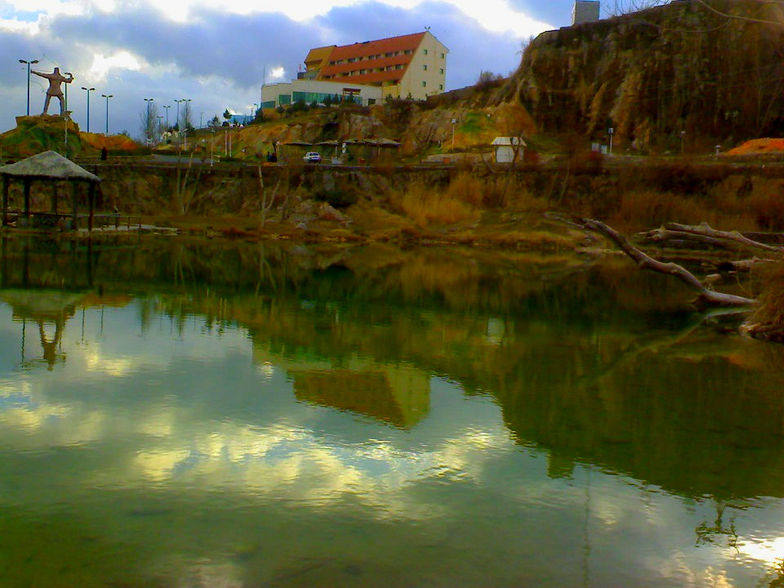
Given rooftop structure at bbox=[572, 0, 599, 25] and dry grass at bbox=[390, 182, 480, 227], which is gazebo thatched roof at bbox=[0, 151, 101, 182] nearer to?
dry grass at bbox=[390, 182, 480, 227]

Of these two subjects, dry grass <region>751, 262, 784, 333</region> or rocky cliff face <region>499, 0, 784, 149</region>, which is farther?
rocky cliff face <region>499, 0, 784, 149</region>

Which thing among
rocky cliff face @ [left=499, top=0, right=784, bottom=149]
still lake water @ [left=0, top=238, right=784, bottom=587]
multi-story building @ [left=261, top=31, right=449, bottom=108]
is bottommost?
still lake water @ [left=0, top=238, right=784, bottom=587]

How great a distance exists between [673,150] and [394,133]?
86.9 feet

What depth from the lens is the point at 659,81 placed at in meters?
61.0

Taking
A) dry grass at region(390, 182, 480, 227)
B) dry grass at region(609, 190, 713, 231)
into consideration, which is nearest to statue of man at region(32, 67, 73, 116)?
dry grass at region(390, 182, 480, 227)

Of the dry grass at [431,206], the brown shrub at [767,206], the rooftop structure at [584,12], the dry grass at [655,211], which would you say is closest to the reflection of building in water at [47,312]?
the dry grass at [431,206]

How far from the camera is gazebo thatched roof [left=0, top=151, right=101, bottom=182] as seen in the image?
105 feet

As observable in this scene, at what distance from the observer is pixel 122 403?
8930 millimetres

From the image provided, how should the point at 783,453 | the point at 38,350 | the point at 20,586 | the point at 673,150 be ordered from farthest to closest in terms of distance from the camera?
the point at 673,150 < the point at 38,350 < the point at 783,453 < the point at 20,586

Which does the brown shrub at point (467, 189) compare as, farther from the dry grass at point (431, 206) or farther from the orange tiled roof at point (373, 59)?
the orange tiled roof at point (373, 59)

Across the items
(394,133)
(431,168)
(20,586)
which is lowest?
(20,586)

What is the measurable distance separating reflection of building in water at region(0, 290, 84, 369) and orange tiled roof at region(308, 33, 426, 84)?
7798 centimetres

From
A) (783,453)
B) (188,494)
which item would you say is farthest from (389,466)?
(783,453)

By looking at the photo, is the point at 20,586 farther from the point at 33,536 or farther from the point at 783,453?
the point at 783,453
